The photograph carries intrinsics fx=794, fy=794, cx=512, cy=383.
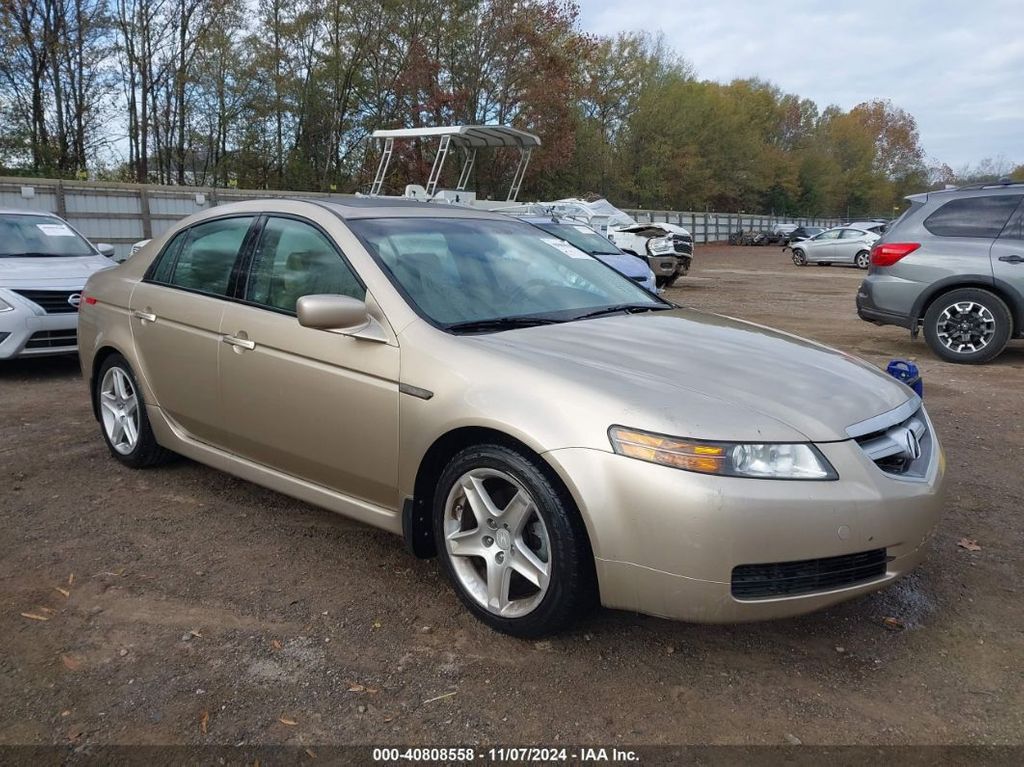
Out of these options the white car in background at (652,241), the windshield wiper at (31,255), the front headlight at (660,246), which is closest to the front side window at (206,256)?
the windshield wiper at (31,255)

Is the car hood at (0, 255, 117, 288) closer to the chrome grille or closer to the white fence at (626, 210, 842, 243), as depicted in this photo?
the chrome grille

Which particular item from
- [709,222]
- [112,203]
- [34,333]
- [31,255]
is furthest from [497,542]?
[709,222]

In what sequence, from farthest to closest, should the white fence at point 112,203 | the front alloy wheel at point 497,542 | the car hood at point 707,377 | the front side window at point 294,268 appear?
the white fence at point 112,203 < the front side window at point 294,268 < the front alloy wheel at point 497,542 < the car hood at point 707,377

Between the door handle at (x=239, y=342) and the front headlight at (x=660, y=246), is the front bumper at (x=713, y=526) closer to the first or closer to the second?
the door handle at (x=239, y=342)

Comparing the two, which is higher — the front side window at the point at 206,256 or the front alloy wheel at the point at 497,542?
the front side window at the point at 206,256

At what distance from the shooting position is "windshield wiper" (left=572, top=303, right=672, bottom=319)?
352 centimetres

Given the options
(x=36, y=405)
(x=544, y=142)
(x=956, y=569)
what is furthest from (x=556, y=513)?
(x=544, y=142)

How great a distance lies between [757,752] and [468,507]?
4.05 feet

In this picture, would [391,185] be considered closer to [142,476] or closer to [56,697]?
[142,476]

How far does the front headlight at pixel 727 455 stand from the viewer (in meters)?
2.40

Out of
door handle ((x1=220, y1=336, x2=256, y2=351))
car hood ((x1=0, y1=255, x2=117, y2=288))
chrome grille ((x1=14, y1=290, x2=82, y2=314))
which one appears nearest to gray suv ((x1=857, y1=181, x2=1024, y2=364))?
door handle ((x1=220, y1=336, x2=256, y2=351))

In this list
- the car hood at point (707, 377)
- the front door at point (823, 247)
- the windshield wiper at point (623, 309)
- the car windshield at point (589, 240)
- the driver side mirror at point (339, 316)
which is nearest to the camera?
the car hood at point (707, 377)

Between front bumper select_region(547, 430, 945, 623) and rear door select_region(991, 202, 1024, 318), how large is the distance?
21.1 ft

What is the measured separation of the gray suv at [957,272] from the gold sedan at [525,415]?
5.34 m
